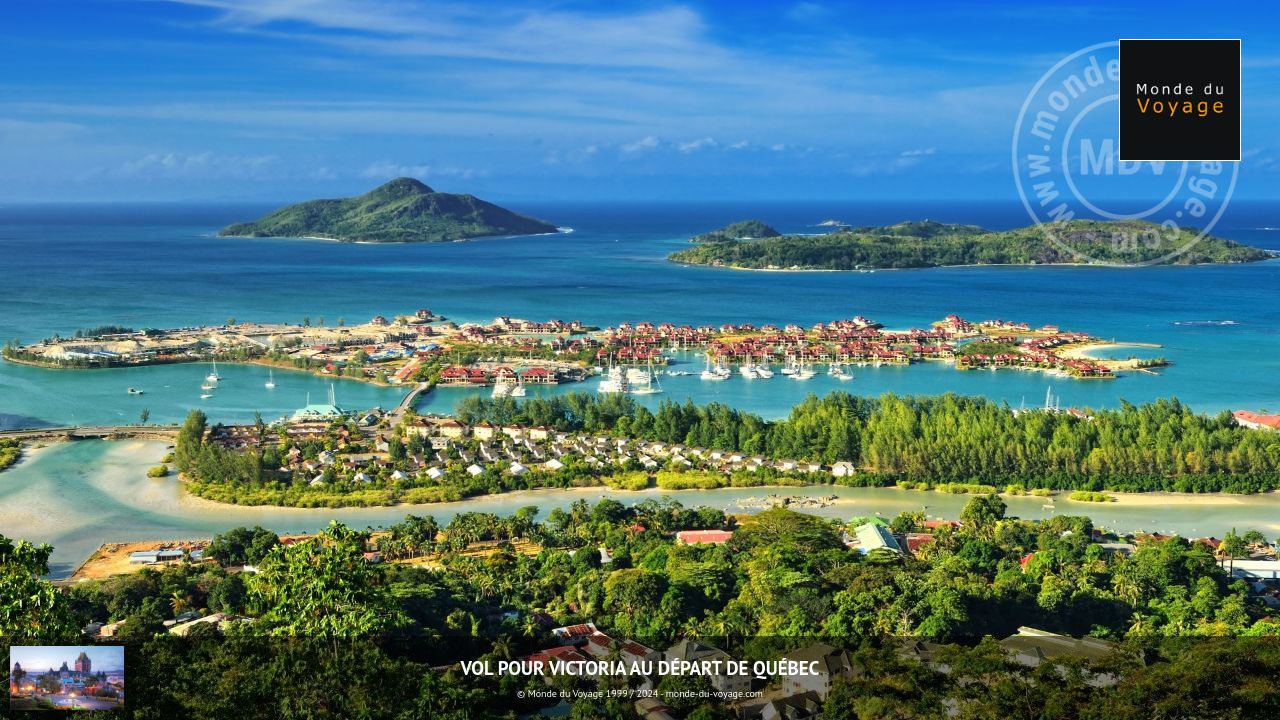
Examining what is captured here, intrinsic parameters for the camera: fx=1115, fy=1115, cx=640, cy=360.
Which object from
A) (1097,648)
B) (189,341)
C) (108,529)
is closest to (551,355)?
(189,341)

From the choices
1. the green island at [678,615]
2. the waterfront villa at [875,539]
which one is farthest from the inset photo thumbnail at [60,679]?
the waterfront villa at [875,539]

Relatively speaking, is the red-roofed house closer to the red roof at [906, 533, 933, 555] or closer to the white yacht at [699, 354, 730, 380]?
the red roof at [906, 533, 933, 555]

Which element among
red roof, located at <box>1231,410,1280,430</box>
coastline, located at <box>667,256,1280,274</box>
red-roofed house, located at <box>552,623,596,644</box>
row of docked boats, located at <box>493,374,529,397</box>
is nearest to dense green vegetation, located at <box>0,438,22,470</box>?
row of docked boats, located at <box>493,374,529,397</box>

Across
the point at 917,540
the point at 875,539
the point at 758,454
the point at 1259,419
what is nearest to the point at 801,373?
the point at 758,454

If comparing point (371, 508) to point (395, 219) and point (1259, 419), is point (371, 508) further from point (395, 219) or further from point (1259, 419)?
point (395, 219)

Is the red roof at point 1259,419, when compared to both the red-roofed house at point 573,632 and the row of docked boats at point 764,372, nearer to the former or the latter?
the row of docked boats at point 764,372

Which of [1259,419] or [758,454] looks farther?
[1259,419]
